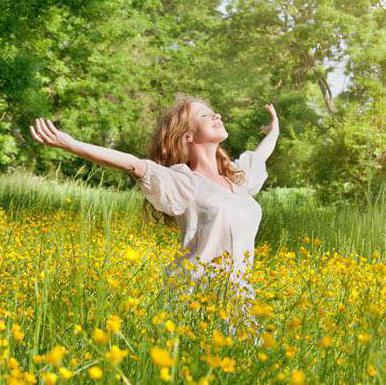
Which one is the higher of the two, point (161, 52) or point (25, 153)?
point (161, 52)

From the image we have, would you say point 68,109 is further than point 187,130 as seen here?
Yes

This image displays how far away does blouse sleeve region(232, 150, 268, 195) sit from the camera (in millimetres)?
4273

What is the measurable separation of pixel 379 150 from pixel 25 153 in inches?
409

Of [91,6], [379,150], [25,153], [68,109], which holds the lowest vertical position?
[25,153]

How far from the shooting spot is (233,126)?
2633cm

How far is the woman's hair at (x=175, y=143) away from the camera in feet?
13.1

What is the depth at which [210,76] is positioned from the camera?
25.4 meters

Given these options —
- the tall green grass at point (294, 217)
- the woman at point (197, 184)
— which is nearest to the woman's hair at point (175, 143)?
the woman at point (197, 184)

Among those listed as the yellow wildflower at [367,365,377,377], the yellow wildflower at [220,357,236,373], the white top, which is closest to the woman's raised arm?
the white top

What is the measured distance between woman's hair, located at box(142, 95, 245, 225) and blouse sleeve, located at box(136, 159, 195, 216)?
0.28m

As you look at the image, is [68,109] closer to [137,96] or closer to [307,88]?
[137,96]

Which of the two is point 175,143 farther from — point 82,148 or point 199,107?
point 82,148

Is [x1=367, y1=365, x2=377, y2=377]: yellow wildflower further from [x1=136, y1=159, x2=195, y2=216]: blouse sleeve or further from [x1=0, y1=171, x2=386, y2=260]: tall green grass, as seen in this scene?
[x1=0, y1=171, x2=386, y2=260]: tall green grass

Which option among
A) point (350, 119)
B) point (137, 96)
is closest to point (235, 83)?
point (137, 96)
